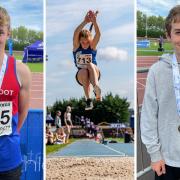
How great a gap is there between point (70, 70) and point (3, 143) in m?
0.80

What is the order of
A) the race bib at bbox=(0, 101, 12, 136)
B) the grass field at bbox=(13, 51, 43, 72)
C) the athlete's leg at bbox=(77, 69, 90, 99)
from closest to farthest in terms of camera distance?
the race bib at bbox=(0, 101, 12, 136) → the grass field at bbox=(13, 51, 43, 72) → the athlete's leg at bbox=(77, 69, 90, 99)

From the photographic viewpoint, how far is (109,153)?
262cm

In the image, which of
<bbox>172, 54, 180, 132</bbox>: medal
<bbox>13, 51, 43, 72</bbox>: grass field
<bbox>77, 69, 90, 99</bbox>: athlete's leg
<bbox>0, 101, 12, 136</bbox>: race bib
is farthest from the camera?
<bbox>77, 69, 90, 99</bbox>: athlete's leg

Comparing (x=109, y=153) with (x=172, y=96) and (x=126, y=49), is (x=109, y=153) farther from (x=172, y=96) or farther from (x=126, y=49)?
(x=172, y=96)

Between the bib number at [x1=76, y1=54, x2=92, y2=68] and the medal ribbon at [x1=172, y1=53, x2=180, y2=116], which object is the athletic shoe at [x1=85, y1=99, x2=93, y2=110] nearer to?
the bib number at [x1=76, y1=54, x2=92, y2=68]

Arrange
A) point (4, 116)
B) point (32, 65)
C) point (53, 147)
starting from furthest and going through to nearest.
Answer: point (53, 147), point (32, 65), point (4, 116)

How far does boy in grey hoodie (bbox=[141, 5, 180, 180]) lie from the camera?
1.77m

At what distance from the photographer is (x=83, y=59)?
259 cm

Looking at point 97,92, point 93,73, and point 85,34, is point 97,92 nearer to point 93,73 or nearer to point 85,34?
point 93,73

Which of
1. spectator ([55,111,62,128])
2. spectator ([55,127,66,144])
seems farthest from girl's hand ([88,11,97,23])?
spectator ([55,127,66,144])

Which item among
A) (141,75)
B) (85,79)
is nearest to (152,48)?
(141,75)

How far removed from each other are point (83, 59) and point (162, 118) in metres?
0.96

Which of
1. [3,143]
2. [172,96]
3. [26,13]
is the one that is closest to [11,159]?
[3,143]

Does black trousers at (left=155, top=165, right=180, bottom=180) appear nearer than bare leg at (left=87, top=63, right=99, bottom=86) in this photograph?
Yes
